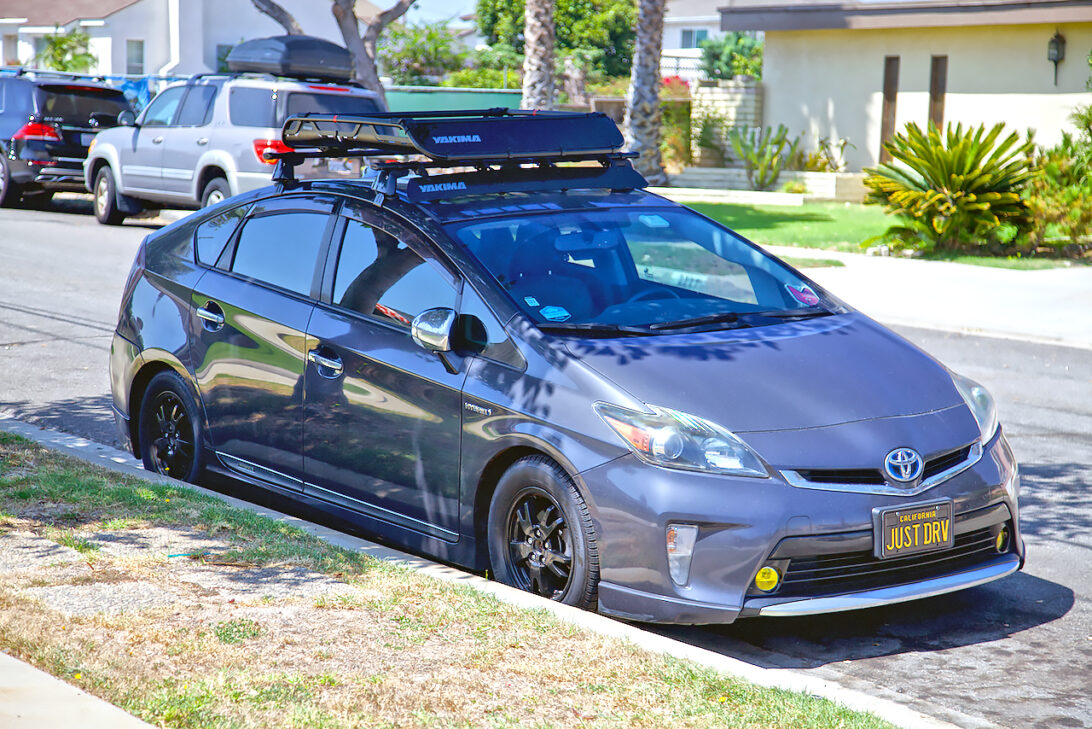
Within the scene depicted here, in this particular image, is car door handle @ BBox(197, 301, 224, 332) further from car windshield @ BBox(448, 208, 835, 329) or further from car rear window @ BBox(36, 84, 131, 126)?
car rear window @ BBox(36, 84, 131, 126)

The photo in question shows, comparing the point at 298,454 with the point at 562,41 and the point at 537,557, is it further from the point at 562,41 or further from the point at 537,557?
the point at 562,41

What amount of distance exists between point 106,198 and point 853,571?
55.2ft

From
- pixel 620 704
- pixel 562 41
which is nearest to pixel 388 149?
pixel 620 704

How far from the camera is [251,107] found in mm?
16859

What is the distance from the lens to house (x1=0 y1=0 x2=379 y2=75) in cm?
3956

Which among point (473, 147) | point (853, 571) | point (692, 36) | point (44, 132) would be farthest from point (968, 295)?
point (692, 36)

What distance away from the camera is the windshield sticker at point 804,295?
5809 millimetres

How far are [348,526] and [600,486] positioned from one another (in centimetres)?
156

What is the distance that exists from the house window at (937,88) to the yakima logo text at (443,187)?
21.7m

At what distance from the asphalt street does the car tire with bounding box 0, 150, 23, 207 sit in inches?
352

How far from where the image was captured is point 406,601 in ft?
15.2

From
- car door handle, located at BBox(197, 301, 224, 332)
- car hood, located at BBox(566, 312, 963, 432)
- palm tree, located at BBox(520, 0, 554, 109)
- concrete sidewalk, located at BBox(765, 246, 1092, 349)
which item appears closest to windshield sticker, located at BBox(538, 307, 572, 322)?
car hood, located at BBox(566, 312, 963, 432)

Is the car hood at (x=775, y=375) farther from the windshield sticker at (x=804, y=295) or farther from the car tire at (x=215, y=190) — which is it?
the car tire at (x=215, y=190)

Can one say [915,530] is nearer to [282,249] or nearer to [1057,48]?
[282,249]
